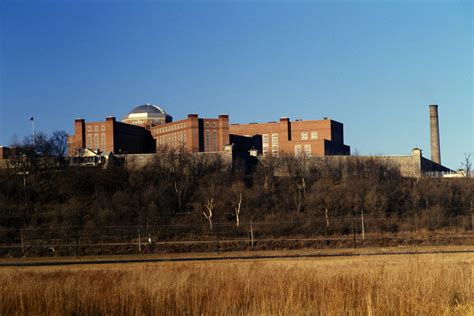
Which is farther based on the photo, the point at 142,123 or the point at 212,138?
the point at 142,123

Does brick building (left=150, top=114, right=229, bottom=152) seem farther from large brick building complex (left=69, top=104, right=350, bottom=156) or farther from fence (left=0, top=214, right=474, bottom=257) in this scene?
fence (left=0, top=214, right=474, bottom=257)

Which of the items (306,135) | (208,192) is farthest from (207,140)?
(208,192)

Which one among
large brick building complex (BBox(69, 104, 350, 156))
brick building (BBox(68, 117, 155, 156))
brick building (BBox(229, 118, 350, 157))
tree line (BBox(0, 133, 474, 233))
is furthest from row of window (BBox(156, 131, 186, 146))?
tree line (BBox(0, 133, 474, 233))

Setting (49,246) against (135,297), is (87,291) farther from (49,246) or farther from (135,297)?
(49,246)

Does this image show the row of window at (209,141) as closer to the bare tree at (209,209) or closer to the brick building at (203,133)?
the brick building at (203,133)

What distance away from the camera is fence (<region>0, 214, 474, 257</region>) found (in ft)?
123

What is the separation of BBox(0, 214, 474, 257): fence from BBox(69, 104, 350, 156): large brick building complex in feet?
122

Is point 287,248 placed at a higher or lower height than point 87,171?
lower

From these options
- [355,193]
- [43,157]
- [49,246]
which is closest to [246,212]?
[355,193]

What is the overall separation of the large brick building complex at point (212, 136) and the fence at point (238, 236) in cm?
3716

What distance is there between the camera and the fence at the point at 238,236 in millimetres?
37500

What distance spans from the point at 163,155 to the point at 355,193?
76.4ft

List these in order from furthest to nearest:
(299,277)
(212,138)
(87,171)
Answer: (212,138) → (87,171) → (299,277)

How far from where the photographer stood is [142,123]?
9988cm
